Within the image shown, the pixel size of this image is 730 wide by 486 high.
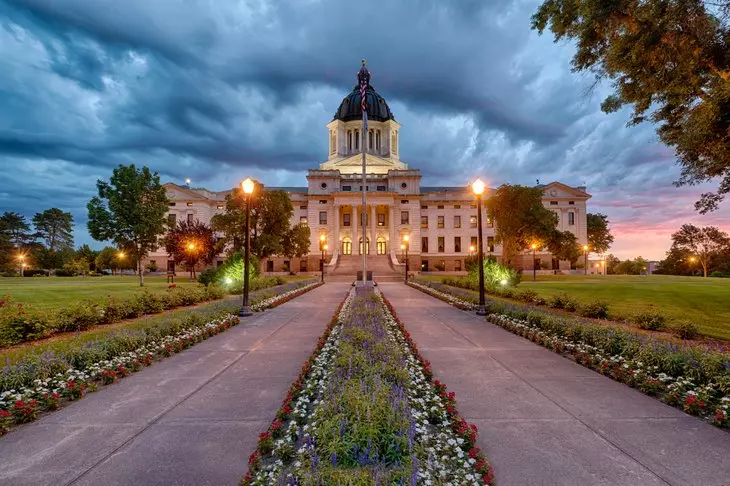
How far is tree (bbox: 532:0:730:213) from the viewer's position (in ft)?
33.8

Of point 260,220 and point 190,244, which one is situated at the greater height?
point 260,220

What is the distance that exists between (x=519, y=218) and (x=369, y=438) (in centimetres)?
4275

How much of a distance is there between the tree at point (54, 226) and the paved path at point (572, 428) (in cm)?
11040

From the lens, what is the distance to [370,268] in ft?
164

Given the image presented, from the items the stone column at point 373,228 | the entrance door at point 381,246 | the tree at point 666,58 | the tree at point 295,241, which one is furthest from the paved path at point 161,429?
the entrance door at point 381,246

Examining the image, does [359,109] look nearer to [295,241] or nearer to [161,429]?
[295,241]

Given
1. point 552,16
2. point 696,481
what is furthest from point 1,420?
point 552,16

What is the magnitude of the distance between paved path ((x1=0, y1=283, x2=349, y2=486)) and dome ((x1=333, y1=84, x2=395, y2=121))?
73.5 metres

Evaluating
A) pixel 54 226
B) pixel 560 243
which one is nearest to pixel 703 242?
pixel 560 243

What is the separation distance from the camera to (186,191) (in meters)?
65.9

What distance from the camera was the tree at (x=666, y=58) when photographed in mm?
10305

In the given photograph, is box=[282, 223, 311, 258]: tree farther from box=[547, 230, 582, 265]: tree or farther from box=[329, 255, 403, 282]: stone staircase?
box=[547, 230, 582, 265]: tree

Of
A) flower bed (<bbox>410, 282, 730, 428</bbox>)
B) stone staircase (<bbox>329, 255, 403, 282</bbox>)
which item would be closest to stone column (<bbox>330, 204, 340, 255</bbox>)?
stone staircase (<bbox>329, 255, 403, 282</bbox>)

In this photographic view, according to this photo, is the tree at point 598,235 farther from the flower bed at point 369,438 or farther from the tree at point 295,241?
the flower bed at point 369,438
